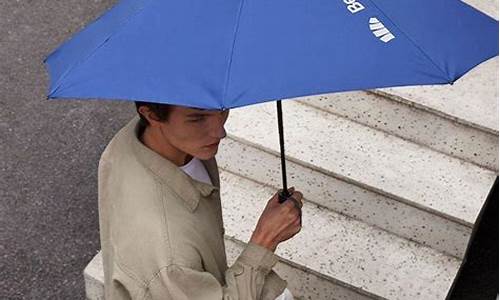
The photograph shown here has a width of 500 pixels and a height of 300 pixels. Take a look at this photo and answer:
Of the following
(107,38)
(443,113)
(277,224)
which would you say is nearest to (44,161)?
(443,113)

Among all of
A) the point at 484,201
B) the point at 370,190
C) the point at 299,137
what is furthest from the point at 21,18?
the point at 484,201

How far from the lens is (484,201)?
433 centimetres

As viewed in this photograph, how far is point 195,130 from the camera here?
2.74m

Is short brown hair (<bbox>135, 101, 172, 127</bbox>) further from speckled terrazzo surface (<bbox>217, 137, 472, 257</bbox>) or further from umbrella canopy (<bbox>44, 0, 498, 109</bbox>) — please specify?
speckled terrazzo surface (<bbox>217, 137, 472, 257</bbox>)

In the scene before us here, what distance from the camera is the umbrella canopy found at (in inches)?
95.0

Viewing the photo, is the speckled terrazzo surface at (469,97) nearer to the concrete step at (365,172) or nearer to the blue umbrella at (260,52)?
the concrete step at (365,172)

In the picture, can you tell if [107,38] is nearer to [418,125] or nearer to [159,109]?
[159,109]

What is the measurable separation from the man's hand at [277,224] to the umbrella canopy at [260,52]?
2.33ft

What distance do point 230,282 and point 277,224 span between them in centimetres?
26

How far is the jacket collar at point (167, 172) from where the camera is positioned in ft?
9.22

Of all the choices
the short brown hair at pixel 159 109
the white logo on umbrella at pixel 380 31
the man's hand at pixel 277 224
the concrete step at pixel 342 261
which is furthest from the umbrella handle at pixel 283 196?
the concrete step at pixel 342 261

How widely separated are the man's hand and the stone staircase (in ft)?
4.17

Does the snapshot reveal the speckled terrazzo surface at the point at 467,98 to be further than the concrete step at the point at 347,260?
Yes

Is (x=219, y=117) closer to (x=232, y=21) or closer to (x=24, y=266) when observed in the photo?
(x=232, y=21)
